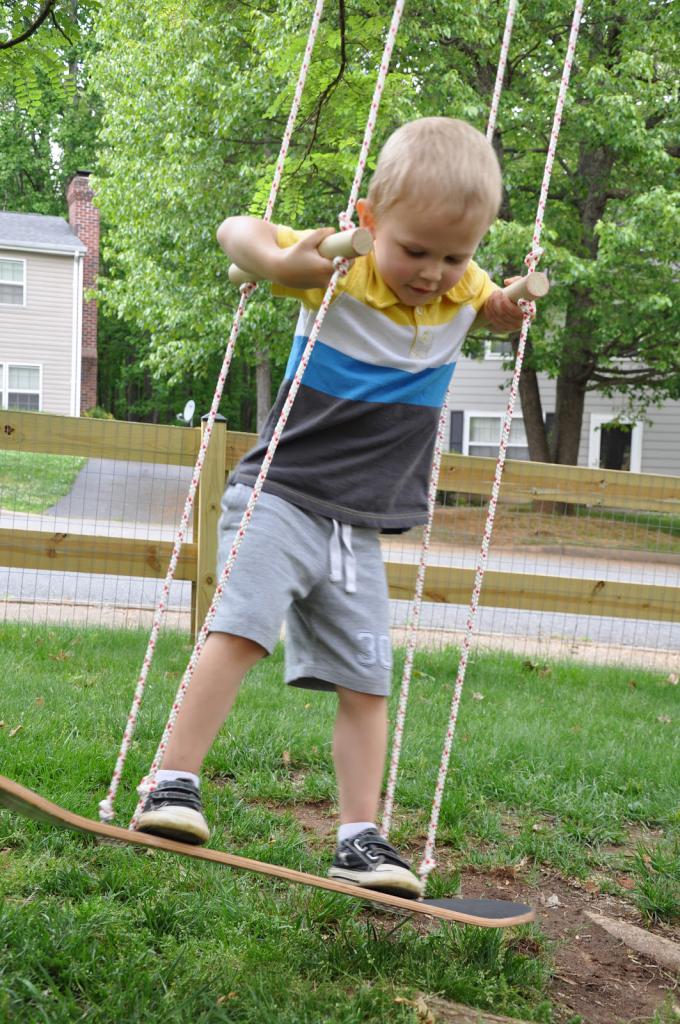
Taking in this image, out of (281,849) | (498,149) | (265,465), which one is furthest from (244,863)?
(498,149)

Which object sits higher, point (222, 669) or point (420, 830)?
point (222, 669)

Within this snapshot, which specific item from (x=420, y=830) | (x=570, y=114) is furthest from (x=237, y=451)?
(x=570, y=114)

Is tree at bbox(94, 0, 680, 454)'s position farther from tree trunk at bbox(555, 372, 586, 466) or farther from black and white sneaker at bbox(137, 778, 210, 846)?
black and white sneaker at bbox(137, 778, 210, 846)

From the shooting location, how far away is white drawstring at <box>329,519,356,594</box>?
231cm

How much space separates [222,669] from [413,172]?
3.53 feet

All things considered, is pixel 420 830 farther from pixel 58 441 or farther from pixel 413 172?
pixel 58 441

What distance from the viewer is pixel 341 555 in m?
2.32

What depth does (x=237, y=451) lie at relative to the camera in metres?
5.76

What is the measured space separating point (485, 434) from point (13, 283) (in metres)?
12.6

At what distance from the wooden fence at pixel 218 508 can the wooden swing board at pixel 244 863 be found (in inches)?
133

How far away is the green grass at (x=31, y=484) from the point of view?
626 cm

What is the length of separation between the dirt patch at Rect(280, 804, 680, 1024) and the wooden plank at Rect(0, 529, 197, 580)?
8.01 ft

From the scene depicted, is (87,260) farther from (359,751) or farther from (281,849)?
(359,751)

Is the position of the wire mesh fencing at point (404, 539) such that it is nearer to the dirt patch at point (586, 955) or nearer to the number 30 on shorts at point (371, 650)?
the dirt patch at point (586, 955)
